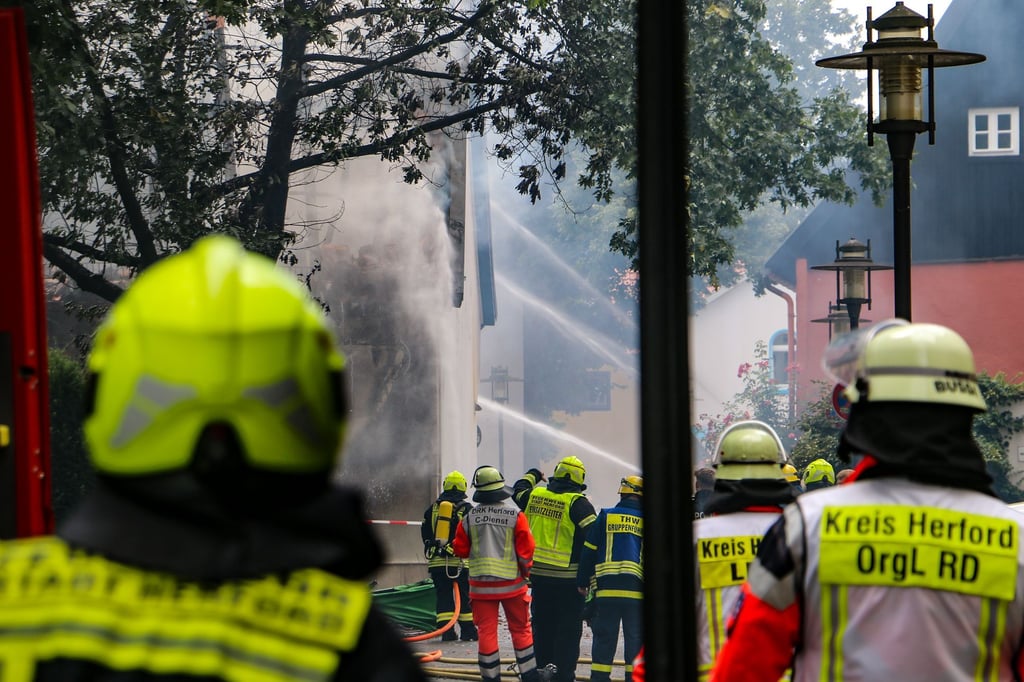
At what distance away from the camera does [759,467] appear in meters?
5.21

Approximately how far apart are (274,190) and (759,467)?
9.79 metres

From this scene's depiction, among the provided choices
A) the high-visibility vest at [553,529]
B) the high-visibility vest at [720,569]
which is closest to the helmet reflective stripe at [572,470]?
the high-visibility vest at [553,529]

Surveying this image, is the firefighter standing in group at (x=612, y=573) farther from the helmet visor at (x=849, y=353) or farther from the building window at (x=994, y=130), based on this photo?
the building window at (x=994, y=130)

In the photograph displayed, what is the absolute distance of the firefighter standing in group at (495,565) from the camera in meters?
11.9

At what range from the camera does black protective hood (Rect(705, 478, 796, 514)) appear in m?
5.02

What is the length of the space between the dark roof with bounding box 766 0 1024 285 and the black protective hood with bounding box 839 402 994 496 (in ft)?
86.3

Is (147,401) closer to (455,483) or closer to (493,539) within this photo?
(493,539)

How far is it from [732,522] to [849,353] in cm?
170

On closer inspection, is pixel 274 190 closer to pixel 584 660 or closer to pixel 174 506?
pixel 584 660

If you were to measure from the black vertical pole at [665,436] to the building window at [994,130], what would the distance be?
2945cm

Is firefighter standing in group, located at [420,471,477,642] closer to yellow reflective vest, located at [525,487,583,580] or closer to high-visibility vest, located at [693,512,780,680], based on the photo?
yellow reflective vest, located at [525,487,583,580]

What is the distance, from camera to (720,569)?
488 cm

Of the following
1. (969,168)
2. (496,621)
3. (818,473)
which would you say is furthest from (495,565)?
(969,168)

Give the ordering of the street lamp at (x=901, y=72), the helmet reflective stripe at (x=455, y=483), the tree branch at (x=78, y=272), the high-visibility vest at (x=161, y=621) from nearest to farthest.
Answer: the high-visibility vest at (x=161, y=621)
the street lamp at (x=901, y=72)
the tree branch at (x=78, y=272)
the helmet reflective stripe at (x=455, y=483)
